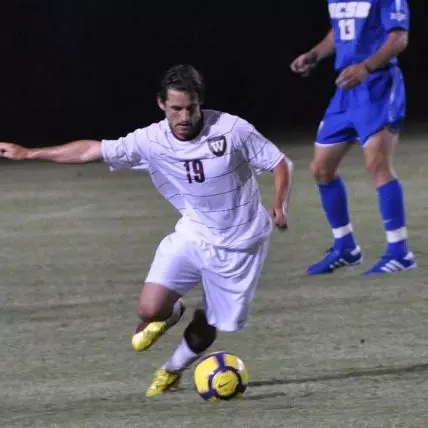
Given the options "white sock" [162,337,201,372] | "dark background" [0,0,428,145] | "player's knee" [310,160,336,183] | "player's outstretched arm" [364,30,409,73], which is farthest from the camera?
"dark background" [0,0,428,145]

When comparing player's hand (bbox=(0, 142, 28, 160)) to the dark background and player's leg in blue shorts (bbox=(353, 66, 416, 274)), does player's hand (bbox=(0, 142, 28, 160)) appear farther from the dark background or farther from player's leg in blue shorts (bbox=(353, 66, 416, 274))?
the dark background

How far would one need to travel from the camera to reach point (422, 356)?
551 cm

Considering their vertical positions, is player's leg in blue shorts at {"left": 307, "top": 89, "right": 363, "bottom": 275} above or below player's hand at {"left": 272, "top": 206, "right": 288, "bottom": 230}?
below

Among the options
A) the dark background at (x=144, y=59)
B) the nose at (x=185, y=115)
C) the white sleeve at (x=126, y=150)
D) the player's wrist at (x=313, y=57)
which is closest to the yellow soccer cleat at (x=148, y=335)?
the white sleeve at (x=126, y=150)

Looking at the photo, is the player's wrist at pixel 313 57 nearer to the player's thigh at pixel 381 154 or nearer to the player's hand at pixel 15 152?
the player's thigh at pixel 381 154

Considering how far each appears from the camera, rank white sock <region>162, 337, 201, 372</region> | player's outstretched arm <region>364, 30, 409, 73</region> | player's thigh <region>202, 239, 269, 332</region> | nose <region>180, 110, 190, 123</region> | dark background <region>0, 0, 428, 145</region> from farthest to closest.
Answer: dark background <region>0, 0, 428, 145</region> → player's outstretched arm <region>364, 30, 409, 73</region> → player's thigh <region>202, 239, 269, 332</region> → white sock <region>162, 337, 201, 372</region> → nose <region>180, 110, 190, 123</region>

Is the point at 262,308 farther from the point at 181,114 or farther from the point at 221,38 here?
the point at 221,38

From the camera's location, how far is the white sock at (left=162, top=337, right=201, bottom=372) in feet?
16.8

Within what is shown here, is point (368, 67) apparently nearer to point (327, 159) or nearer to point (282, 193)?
point (327, 159)

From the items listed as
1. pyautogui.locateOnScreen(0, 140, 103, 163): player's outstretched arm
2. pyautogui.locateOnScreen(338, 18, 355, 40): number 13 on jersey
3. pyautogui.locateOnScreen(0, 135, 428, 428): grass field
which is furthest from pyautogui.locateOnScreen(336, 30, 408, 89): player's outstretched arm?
pyautogui.locateOnScreen(0, 140, 103, 163): player's outstretched arm

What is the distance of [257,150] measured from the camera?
5.22 m

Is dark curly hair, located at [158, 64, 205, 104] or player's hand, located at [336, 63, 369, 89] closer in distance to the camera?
dark curly hair, located at [158, 64, 205, 104]

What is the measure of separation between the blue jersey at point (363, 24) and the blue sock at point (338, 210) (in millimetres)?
735

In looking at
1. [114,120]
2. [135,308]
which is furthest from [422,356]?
[114,120]
